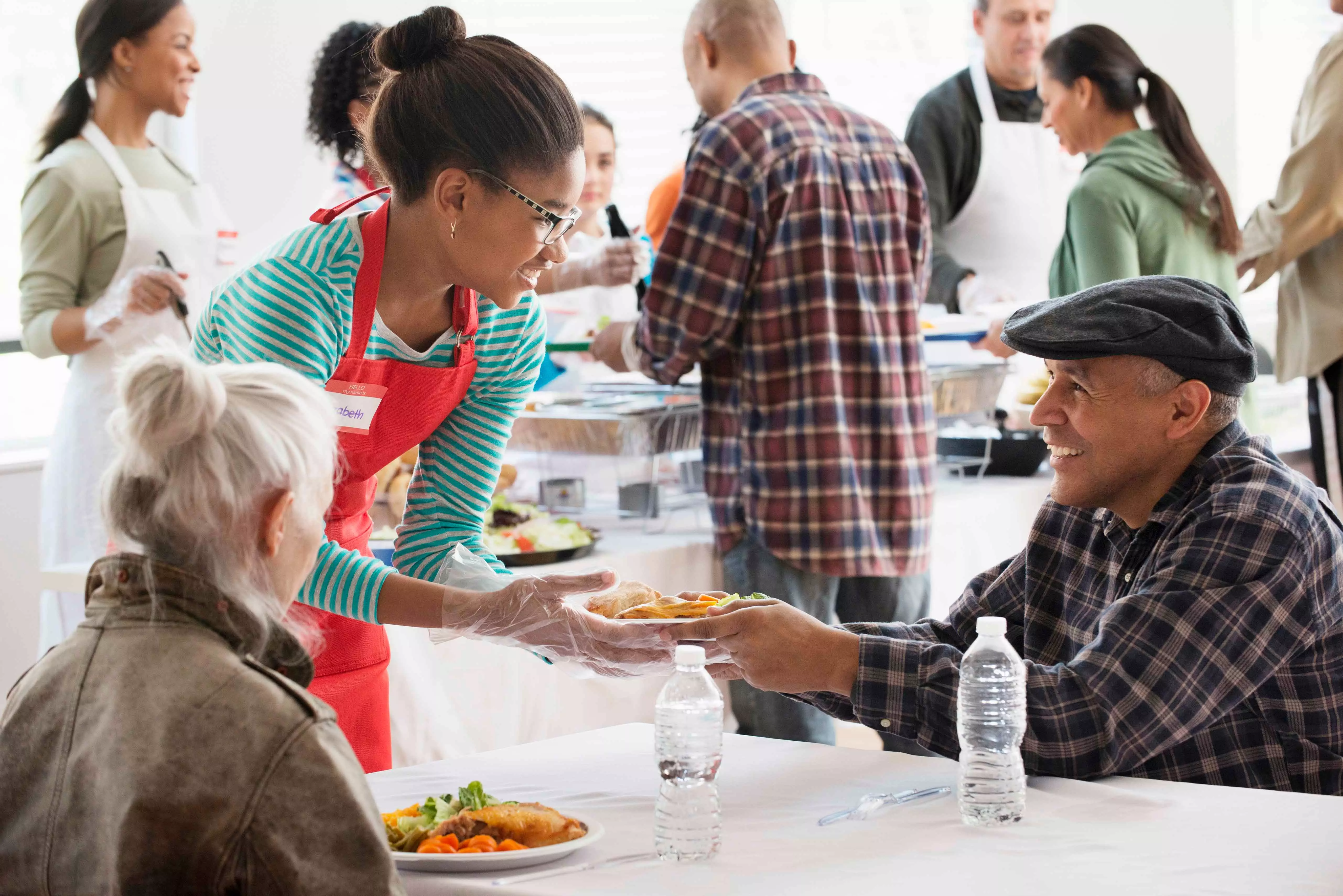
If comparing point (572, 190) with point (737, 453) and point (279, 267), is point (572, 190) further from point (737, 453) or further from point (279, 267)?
point (737, 453)

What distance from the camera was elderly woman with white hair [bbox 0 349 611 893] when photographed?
1.22 metres

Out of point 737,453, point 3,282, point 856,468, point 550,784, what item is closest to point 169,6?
point 3,282

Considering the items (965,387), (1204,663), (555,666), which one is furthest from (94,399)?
(1204,663)

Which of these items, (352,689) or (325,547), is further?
(352,689)

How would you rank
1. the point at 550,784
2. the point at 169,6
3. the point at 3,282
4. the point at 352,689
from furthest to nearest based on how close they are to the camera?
the point at 3,282 → the point at 169,6 → the point at 352,689 → the point at 550,784

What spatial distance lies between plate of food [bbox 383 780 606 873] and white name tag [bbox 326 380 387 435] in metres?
0.65

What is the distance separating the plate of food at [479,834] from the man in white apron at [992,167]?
3619 mm

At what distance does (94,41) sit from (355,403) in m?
2.50

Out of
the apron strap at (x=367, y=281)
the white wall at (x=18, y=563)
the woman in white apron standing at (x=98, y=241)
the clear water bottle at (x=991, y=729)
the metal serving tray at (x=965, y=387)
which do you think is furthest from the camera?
the white wall at (x=18, y=563)

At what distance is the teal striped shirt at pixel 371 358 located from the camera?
1.97 metres

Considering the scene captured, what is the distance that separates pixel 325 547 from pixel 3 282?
12.2 ft

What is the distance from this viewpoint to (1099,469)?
209cm

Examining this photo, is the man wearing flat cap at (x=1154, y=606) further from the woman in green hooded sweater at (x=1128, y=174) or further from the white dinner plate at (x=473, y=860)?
the woman in green hooded sweater at (x=1128, y=174)

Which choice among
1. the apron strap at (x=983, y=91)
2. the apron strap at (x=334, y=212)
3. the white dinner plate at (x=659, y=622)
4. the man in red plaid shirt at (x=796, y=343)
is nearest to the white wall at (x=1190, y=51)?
the apron strap at (x=983, y=91)
